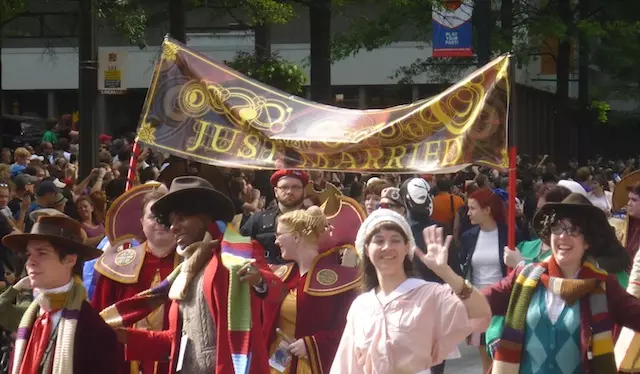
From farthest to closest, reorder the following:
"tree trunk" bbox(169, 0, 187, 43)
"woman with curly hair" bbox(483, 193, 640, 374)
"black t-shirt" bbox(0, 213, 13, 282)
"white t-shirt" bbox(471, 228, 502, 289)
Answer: "tree trunk" bbox(169, 0, 187, 43) < "white t-shirt" bbox(471, 228, 502, 289) < "black t-shirt" bbox(0, 213, 13, 282) < "woman with curly hair" bbox(483, 193, 640, 374)

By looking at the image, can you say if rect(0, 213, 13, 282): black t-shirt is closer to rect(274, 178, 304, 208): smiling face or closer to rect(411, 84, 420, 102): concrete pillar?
rect(274, 178, 304, 208): smiling face

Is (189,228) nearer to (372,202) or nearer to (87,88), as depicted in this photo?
(372,202)

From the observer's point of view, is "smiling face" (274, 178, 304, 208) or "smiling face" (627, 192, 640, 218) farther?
"smiling face" (627, 192, 640, 218)

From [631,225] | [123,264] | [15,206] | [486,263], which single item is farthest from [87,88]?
[123,264]

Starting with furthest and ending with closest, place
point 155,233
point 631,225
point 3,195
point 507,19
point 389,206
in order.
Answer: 1. point 507,19
2. point 3,195
3. point 389,206
4. point 631,225
5. point 155,233

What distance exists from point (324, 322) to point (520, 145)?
123ft

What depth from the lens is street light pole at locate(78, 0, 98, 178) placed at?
45.6 feet

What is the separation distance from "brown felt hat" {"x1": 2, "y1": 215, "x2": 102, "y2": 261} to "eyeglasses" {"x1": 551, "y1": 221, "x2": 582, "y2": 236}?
7.11 feet

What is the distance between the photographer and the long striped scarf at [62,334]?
5.62 metres

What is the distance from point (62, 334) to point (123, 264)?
1.41 metres

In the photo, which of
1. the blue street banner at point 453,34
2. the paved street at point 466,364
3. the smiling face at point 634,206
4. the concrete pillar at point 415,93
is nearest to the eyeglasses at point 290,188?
the smiling face at point 634,206

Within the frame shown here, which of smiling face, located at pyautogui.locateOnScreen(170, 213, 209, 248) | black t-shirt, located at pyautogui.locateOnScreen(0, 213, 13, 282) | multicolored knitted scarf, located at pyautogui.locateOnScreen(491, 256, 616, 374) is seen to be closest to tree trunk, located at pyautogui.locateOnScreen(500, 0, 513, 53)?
black t-shirt, located at pyautogui.locateOnScreen(0, 213, 13, 282)

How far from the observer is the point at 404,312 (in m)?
5.62

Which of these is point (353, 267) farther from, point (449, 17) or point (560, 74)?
point (560, 74)
